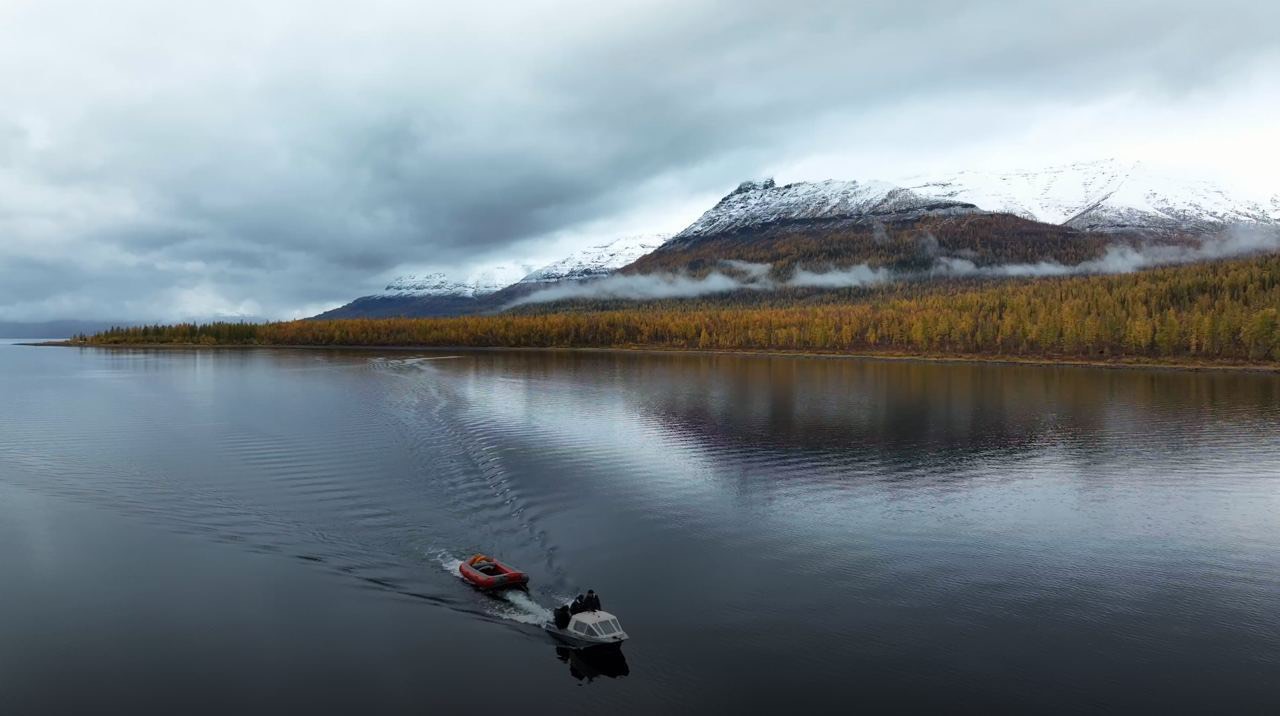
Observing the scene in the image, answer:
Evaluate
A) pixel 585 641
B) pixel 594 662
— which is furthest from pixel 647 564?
pixel 594 662

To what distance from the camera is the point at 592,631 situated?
28.5 metres

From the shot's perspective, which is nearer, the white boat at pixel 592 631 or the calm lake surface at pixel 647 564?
the calm lake surface at pixel 647 564

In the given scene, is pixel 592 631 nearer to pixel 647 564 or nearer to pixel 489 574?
pixel 489 574

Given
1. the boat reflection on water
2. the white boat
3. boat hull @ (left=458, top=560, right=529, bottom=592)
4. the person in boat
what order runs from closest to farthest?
1. the boat reflection on water
2. the white boat
3. boat hull @ (left=458, top=560, right=529, bottom=592)
4. the person in boat

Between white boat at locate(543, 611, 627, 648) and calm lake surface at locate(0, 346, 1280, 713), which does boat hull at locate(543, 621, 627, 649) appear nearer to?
white boat at locate(543, 611, 627, 648)

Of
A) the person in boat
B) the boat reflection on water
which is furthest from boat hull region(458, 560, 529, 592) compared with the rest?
the boat reflection on water

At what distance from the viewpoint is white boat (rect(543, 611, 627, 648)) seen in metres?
28.5

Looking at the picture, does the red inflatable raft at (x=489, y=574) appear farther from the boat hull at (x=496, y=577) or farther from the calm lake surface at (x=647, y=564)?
the calm lake surface at (x=647, y=564)

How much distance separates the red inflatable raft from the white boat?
17.2 ft

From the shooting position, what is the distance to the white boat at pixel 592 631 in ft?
93.6

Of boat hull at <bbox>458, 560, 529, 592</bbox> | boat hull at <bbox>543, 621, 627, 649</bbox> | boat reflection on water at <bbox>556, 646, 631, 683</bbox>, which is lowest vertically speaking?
boat reflection on water at <bbox>556, 646, 631, 683</bbox>

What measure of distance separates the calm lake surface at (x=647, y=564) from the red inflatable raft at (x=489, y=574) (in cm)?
87

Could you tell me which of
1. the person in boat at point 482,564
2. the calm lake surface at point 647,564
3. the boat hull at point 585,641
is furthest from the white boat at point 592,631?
the person in boat at point 482,564

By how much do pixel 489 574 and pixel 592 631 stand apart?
26.4ft
